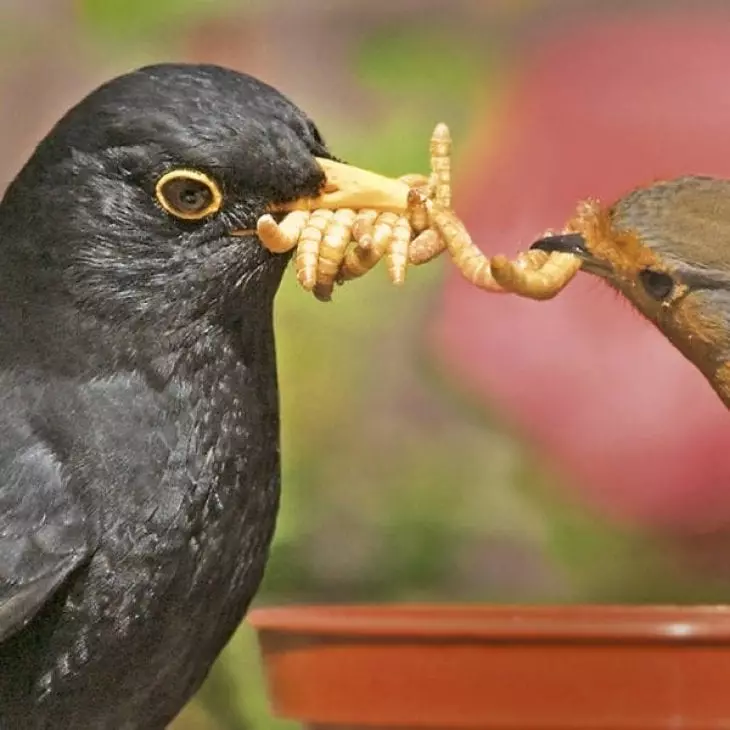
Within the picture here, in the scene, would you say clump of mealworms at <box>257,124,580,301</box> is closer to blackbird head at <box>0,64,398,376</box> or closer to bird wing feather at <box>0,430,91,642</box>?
blackbird head at <box>0,64,398,376</box>

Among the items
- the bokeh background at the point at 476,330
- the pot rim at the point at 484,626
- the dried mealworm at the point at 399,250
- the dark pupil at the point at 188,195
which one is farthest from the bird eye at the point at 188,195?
the bokeh background at the point at 476,330

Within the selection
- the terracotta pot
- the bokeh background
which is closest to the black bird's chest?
the terracotta pot

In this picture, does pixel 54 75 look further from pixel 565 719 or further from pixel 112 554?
pixel 565 719

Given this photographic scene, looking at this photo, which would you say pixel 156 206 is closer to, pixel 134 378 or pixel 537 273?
pixel 134 378

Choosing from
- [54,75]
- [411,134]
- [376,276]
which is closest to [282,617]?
[376,276]

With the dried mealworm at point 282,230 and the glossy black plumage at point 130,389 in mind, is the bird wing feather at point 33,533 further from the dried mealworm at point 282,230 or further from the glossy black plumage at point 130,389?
the dried mealworm at point 282,230
